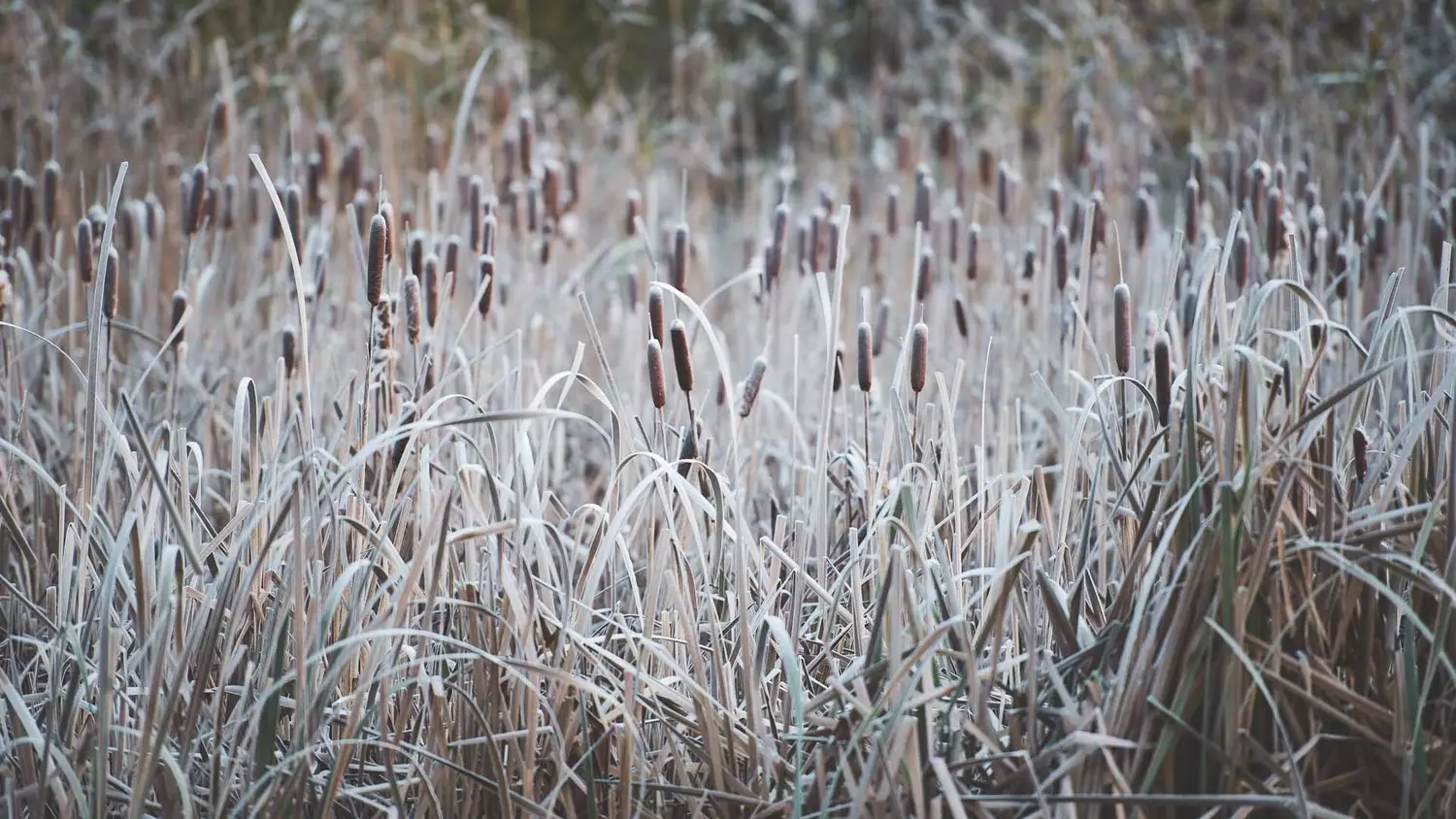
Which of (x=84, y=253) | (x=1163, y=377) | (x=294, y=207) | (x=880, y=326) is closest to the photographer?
(x=1163, y=377)

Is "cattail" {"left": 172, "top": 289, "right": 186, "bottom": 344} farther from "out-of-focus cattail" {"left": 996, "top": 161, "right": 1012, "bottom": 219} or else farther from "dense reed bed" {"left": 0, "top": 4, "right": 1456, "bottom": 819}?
"out-of-focus cattail" {"left": 996, "top": 161, "right": 1012, "bottom": 219}

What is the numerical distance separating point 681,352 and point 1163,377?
0.51 m

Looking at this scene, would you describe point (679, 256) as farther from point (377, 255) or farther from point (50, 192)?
point (50, 192)

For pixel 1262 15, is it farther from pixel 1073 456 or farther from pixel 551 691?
pixel 551 691

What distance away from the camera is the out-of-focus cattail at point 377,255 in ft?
4.40

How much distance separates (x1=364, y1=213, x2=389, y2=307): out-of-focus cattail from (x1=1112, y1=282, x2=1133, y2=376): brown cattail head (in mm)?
813

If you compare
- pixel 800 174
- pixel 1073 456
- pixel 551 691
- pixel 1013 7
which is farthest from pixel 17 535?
pixel 1013 7

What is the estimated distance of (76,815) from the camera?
1.34 meters

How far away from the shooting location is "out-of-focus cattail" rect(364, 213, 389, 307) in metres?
1.34

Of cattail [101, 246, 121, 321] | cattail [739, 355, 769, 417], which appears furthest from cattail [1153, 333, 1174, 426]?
cattail [101, 246, 121, 321]

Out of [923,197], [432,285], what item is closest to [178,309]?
[432,285]

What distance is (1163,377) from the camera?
130 cm

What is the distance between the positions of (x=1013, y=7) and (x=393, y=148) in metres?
3.59

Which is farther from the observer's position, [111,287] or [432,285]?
[432,285]
